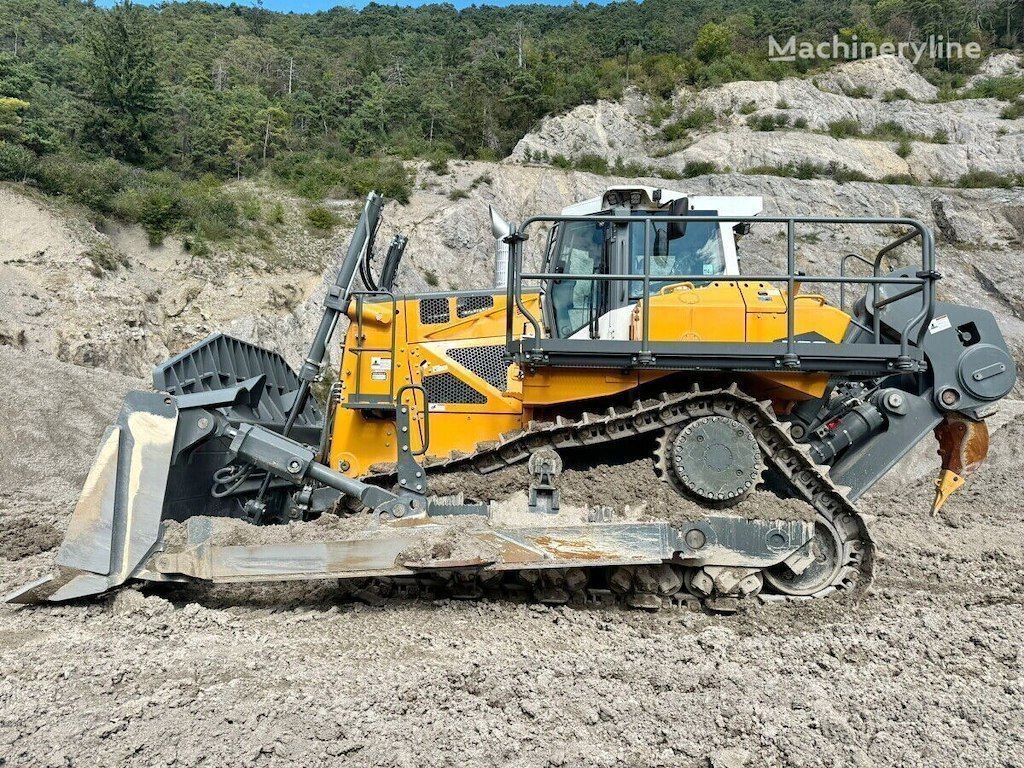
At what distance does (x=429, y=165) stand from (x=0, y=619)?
25.6m

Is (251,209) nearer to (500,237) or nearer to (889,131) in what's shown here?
(500,237)

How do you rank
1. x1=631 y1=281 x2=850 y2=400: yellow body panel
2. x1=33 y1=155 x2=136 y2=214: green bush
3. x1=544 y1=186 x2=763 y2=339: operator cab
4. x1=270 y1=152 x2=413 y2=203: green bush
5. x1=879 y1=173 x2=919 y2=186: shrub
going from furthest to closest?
x1=879 y1=173 x2=919 y2=186: shrub < x1=270 y1=152 x2=413 y2=203: green bush < x1=33 y1=155 x2=136 y2=214: green bush < x1=544 y1=186 x2=763 y2=339: operator cab < x1=631 y1=281 x2=850 y2=400: yellow body panel

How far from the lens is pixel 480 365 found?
5.84m

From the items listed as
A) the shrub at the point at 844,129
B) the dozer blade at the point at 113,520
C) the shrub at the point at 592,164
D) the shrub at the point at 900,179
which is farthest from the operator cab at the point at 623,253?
the shrub at the point at 844,129

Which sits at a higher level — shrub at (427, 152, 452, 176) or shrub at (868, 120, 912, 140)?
shrub at (868, 120, 912, 140)

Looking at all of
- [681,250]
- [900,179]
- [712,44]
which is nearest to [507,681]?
[681,250]

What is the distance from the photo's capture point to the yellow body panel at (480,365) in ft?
15.5

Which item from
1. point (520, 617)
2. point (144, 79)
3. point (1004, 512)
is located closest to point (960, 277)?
point (1004, 512)

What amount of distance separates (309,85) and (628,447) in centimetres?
4456

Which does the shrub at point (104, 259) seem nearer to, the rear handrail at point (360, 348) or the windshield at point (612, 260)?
the rear handrail at point (360, 348)

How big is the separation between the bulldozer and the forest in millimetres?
19475

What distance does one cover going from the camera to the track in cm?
461

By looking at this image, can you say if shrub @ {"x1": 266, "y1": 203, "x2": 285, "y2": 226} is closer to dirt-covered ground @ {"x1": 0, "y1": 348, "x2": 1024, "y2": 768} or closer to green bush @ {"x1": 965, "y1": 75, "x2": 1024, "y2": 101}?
dirt-covered ground @ {"x1": 0, "y1": 348, "x2": 1024, "y2": 768}

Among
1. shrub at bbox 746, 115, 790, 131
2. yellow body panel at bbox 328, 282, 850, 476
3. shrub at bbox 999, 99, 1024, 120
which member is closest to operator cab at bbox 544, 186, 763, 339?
yellow body panel at bbox 328, 282, 850, 476
